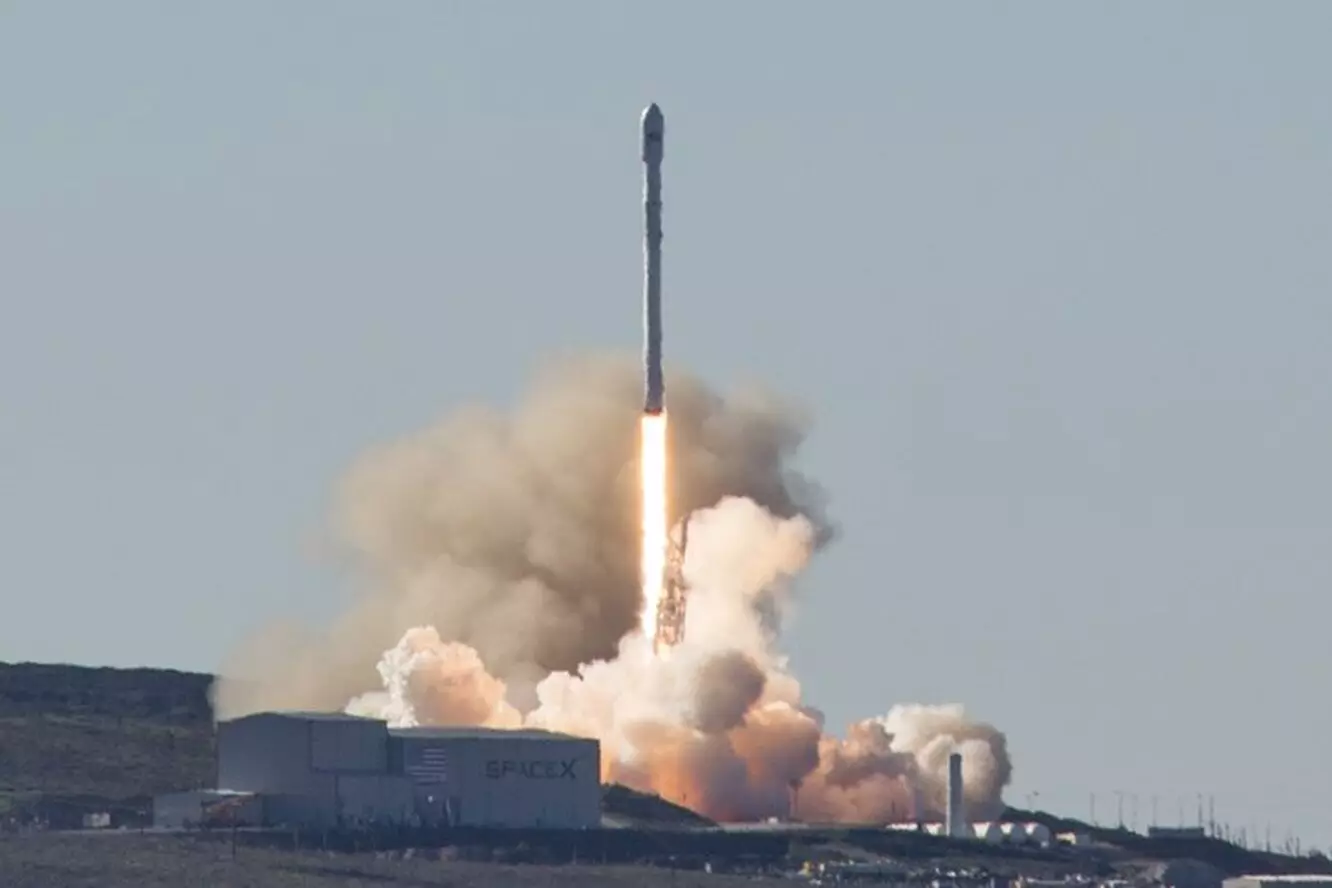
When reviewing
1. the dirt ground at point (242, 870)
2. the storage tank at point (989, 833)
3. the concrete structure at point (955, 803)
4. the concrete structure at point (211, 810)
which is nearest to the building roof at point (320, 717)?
the concrete structure at point (211, 810)

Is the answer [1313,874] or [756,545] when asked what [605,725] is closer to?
[756,545]

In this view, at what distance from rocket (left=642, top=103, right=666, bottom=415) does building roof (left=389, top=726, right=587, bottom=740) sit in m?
13.4

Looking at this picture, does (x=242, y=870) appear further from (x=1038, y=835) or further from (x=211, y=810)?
(x=1038, y=835)

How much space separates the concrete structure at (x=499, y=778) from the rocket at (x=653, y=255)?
14815 mm

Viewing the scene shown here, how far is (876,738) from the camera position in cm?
18350

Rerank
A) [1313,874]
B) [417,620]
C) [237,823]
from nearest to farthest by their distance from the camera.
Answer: [237,823] → [1313,874] → [417,620]

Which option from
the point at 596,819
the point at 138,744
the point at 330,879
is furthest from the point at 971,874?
the point at 138,744

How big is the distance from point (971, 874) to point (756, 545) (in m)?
22.5

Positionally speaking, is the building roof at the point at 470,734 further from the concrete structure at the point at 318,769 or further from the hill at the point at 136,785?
the hill at the point at 136,785

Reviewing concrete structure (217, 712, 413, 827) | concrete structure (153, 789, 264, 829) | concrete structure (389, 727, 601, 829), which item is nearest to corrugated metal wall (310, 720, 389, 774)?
concrete structure (217, 712, 413, 827)

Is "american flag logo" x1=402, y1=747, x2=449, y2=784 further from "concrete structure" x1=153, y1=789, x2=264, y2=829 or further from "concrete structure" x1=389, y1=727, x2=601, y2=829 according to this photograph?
"concrete structure" x1=153, y1=789, x2=264, y2=829

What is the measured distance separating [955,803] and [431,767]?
20.9 meters

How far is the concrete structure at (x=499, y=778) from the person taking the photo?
16900 cm

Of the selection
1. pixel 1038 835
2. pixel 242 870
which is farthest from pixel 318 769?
pixel 1038 835
